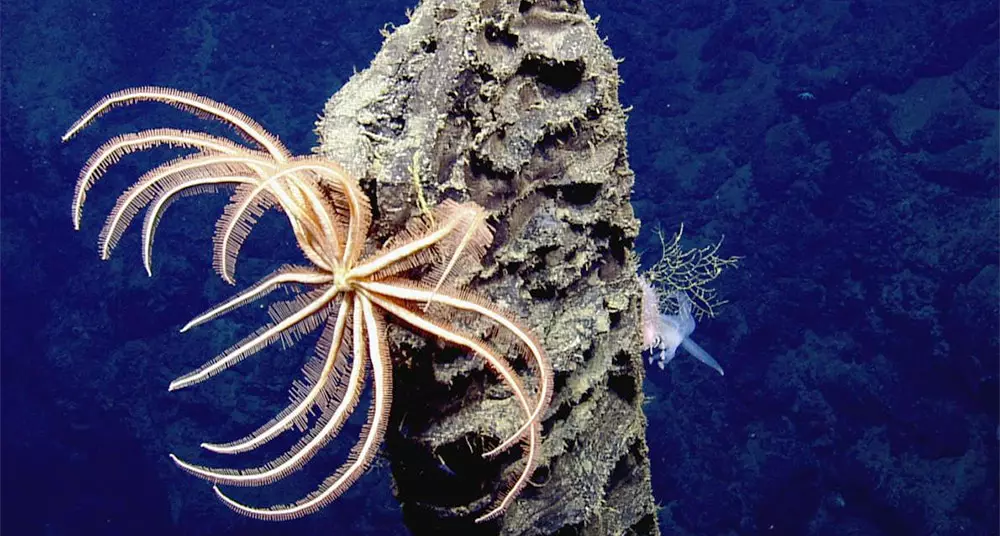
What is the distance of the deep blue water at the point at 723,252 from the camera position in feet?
40.2

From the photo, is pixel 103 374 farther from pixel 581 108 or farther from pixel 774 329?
pixel 581 108

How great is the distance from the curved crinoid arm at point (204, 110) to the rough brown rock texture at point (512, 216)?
19cm

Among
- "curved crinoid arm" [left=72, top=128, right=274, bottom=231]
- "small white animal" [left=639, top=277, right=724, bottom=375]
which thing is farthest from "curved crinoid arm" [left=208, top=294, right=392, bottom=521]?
"small white animal" [left=639, top=277, right=724, bottom=375]

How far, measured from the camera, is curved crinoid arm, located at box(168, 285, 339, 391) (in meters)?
2.03

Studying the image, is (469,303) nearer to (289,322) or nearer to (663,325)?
(289,322)

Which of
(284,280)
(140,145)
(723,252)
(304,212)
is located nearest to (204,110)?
(140,145)

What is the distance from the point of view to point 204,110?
2275mm

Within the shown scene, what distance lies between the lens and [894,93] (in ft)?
52.5

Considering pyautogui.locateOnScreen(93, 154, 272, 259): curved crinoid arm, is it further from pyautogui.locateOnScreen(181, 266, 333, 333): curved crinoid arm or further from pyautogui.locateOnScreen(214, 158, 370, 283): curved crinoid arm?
pyautogui.locateOnScreen(181, 266, 333, 333): curved crinoid arm

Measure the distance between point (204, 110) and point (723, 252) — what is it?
46.1 feet

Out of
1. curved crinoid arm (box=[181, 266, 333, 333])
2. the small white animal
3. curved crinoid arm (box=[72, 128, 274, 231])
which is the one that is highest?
the small white animal

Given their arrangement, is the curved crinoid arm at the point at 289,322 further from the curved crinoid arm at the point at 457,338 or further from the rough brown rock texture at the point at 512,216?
the rough brown rock texture at the point at 512,216

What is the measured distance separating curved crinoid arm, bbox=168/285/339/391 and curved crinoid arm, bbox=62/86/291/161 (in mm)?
490

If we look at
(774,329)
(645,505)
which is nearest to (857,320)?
(774,329)
